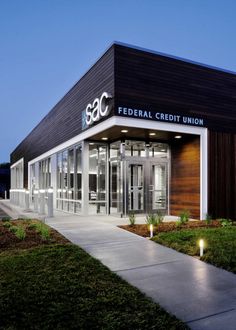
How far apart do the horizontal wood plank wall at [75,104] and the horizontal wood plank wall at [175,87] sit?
1.79 feet

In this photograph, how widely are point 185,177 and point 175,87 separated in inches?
143

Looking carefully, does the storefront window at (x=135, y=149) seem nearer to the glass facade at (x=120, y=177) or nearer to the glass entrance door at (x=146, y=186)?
the glass facade at (x=120, y=177)

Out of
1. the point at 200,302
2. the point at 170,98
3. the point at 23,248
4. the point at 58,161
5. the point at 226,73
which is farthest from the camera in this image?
the point at 58,161

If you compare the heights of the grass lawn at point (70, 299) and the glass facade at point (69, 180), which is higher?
the glass facade at point (69, 180)

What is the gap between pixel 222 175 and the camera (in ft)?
40.8

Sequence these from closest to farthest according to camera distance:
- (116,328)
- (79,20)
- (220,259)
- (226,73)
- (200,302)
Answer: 1. (116,328)
2. (200,302)
3. (220,259)
4. (226,73)
5. (79,20)

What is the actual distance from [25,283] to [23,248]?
2459mm

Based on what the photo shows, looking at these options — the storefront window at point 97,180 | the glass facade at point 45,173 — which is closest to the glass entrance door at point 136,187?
the storefront window at point 97,180

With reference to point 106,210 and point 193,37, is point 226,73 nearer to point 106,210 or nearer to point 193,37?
point 106,210

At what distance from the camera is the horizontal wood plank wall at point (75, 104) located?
11070 mm

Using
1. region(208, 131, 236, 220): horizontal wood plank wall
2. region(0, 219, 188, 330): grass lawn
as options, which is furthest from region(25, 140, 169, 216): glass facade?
region(0, 219, 188, 330): grass lawn

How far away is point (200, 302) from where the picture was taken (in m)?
4.05

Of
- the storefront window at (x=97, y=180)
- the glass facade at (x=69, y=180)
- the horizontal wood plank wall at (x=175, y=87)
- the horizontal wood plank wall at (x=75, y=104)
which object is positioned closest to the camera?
the horizontal wood plank wall at (x=175, y=87)

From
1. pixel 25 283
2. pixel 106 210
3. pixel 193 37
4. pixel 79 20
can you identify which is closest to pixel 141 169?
pixel 106 210
